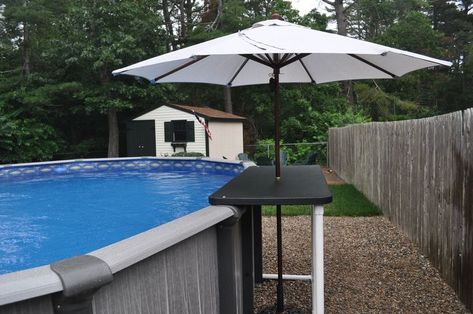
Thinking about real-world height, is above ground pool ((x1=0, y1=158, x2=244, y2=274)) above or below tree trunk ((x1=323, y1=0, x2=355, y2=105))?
below

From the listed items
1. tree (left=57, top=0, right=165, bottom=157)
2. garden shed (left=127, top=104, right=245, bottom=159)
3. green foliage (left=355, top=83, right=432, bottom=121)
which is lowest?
garden shed (left=127, top=104, right=245, bottom=159)

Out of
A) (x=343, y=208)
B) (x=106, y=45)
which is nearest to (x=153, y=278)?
(x=343, y=208)

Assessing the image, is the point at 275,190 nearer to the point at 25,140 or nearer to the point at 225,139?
the point at 225,139

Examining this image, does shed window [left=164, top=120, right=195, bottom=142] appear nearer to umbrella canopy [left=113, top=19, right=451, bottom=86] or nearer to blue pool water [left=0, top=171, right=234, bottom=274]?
blue pool water [left=0, top=171, right=234, bottom=274]

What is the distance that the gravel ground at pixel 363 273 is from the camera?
3.83m

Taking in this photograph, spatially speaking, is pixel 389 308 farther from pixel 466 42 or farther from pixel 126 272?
pixel 466 42

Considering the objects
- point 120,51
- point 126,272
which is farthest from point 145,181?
point 120,51

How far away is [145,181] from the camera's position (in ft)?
31.1

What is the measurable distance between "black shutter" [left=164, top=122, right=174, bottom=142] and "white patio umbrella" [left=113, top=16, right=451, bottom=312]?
12225 millimetres

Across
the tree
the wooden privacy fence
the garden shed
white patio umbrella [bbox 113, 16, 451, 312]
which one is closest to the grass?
the wooden privacy fence

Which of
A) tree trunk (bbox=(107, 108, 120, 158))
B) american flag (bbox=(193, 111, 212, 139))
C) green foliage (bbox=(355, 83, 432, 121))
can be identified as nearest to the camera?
american flag (bbox=(193, 111, 212, 139))

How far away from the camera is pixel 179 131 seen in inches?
675

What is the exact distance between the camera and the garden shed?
16.6 metres

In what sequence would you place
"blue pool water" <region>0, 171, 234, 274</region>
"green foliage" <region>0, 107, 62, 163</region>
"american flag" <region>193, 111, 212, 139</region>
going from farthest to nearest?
1. "green foliage" <region>0, 107, 62, 163</region>
2. "american flag" <region>193, 111, 212, 139</region>
3. "blue pool water" <region>0, 171, 234, 274</region>
